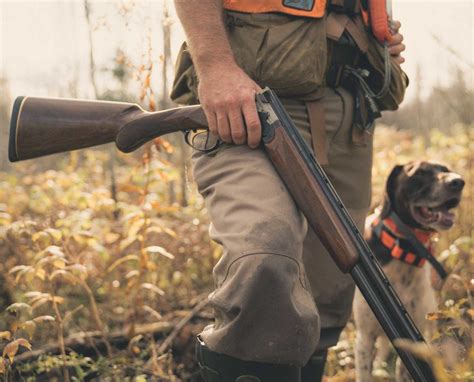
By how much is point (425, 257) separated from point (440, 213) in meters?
0.35

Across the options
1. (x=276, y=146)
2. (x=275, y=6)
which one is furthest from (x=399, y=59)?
(x=276, y=146)

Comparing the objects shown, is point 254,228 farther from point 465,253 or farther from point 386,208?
point 465,253

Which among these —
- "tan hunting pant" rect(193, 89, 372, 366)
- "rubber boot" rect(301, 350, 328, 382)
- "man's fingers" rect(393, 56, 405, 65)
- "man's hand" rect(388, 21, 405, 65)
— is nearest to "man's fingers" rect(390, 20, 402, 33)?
"man's hand" rect(388, 21, 405, 65)

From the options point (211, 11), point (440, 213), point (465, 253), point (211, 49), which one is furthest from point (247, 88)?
point (465, 253)

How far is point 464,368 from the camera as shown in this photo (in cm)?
105

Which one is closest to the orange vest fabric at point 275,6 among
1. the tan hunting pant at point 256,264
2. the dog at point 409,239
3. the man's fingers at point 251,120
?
the man's fingers at point 251,120

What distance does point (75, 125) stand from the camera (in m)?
2.33

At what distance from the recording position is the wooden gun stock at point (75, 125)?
2.29 meters

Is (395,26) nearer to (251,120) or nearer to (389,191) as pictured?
(251,120)

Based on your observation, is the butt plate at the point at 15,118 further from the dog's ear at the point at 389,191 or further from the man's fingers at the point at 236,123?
the dog's ear at the point at 389,191

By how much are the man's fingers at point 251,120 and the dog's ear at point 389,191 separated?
74.4 inches

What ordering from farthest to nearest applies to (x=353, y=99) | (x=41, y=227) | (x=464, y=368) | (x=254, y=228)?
(x=41, y=227) → (x=353, y=99) → (x=254, y=228) → (x=464, y=368)

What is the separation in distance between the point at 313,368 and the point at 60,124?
156 cm

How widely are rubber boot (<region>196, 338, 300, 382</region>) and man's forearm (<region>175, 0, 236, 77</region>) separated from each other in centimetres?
100
